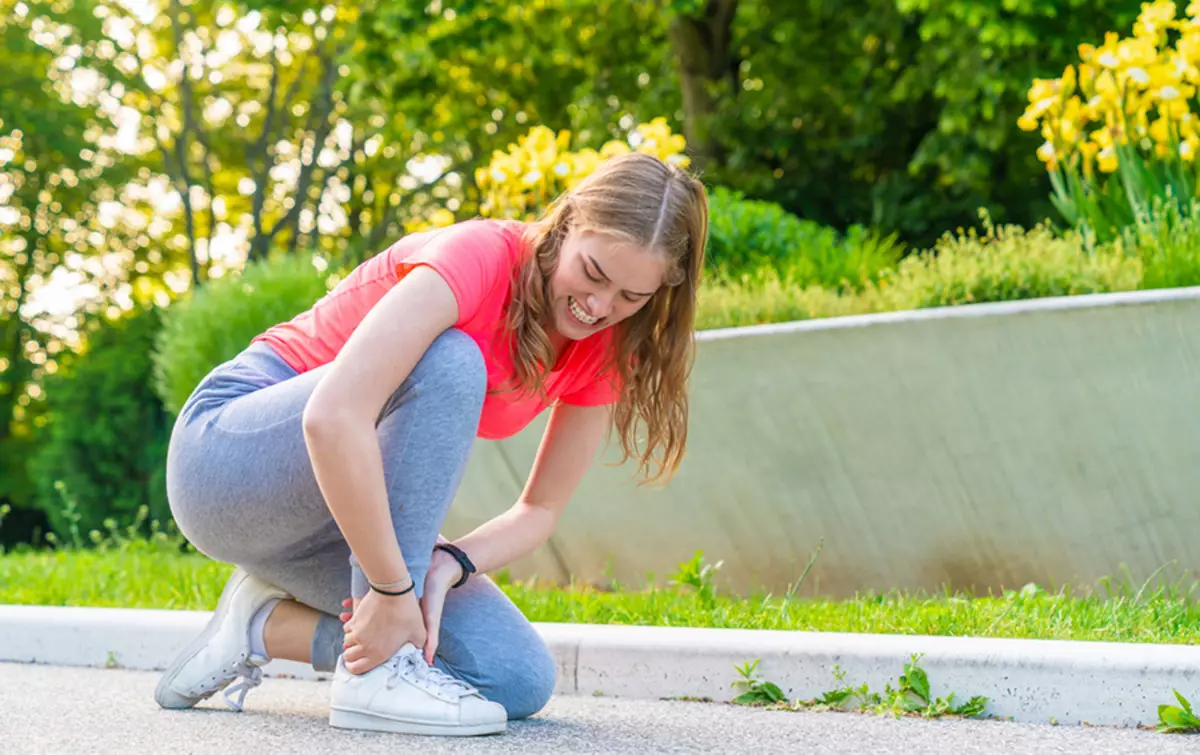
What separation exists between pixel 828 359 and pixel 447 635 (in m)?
1.97

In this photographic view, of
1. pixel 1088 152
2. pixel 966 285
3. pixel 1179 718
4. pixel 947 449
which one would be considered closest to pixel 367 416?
pixel 1179 718

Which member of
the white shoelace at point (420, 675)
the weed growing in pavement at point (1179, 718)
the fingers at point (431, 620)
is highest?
the fingers at point (431, 620)

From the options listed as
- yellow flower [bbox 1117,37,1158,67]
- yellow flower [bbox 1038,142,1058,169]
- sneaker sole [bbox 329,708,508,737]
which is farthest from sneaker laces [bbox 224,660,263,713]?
yellow flower [bbox 1117,37,1158,67]

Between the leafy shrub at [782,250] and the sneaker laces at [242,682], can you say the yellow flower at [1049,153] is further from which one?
the sneaker laces at [242,682]

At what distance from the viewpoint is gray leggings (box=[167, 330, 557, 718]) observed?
7.75ft

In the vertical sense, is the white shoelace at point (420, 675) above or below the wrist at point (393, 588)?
below

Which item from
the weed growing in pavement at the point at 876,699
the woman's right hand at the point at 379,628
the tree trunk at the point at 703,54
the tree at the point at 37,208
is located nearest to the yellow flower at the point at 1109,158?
the weed growing in pavement at the point at 876,699

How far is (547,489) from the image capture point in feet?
9.31

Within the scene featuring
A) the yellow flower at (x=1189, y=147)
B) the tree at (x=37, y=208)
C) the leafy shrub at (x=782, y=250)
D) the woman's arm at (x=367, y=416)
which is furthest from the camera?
the tree at (x=37, y=208)

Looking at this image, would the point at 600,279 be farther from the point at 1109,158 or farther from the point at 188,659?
the point at 1109,158

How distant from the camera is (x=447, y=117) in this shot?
48.6 feet

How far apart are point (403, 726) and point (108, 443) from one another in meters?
7.62

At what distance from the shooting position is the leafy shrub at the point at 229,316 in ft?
22.8

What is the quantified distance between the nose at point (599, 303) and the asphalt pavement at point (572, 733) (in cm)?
78
